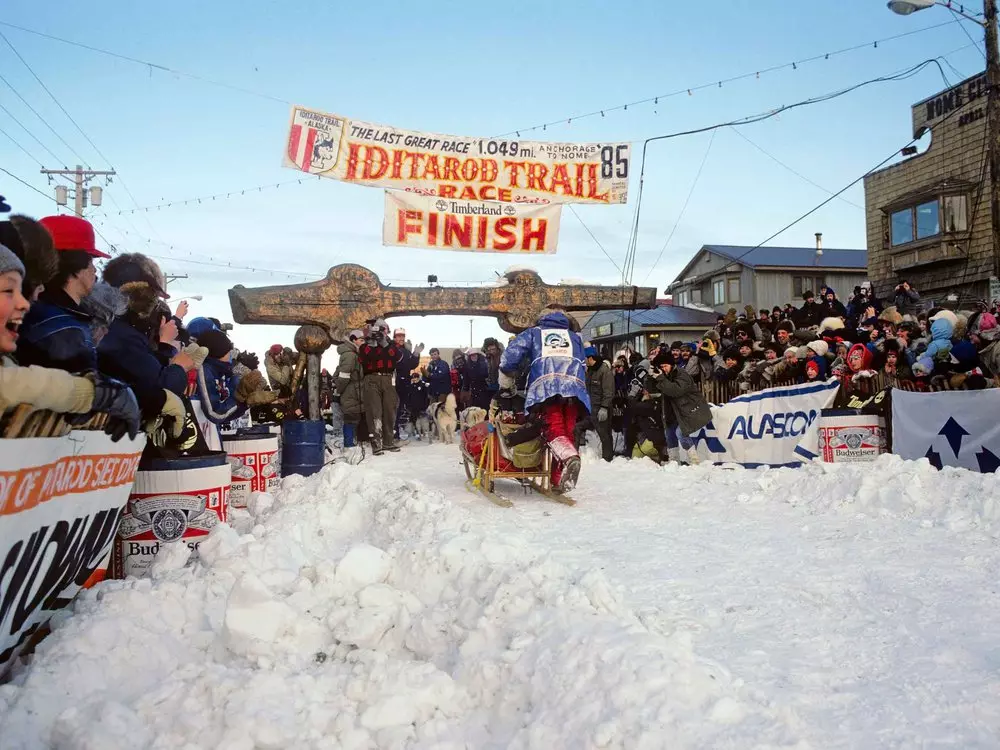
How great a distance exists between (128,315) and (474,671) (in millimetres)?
2772

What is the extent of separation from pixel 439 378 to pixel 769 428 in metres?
7.61

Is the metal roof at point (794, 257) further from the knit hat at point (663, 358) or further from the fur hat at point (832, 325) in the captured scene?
the knit hat at point (663, 358)

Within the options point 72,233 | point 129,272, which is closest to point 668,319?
point 129,272

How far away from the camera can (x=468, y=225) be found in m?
12.3

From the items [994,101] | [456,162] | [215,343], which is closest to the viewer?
[215,343]

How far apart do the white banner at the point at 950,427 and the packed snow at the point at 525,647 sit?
2625 mm

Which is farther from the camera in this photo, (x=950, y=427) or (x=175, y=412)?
(x=950, y=427)

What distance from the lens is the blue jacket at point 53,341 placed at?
309 centimetres

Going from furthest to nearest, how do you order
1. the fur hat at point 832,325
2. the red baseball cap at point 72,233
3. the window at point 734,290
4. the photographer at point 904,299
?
the window at point 734,290, the photographer at point 904,299, the fur hat at point 832,325, the red baseball cap at point 72,233

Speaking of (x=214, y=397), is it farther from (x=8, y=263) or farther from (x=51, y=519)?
(x=8, y=263)

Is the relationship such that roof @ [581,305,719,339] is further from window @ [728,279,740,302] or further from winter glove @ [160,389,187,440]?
winter glove @ [160,389,187,440]

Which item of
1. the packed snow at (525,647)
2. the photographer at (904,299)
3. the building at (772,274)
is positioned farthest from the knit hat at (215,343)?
the building at (772,274)

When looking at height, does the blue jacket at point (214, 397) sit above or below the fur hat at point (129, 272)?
below

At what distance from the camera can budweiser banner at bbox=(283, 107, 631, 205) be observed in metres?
11.8
